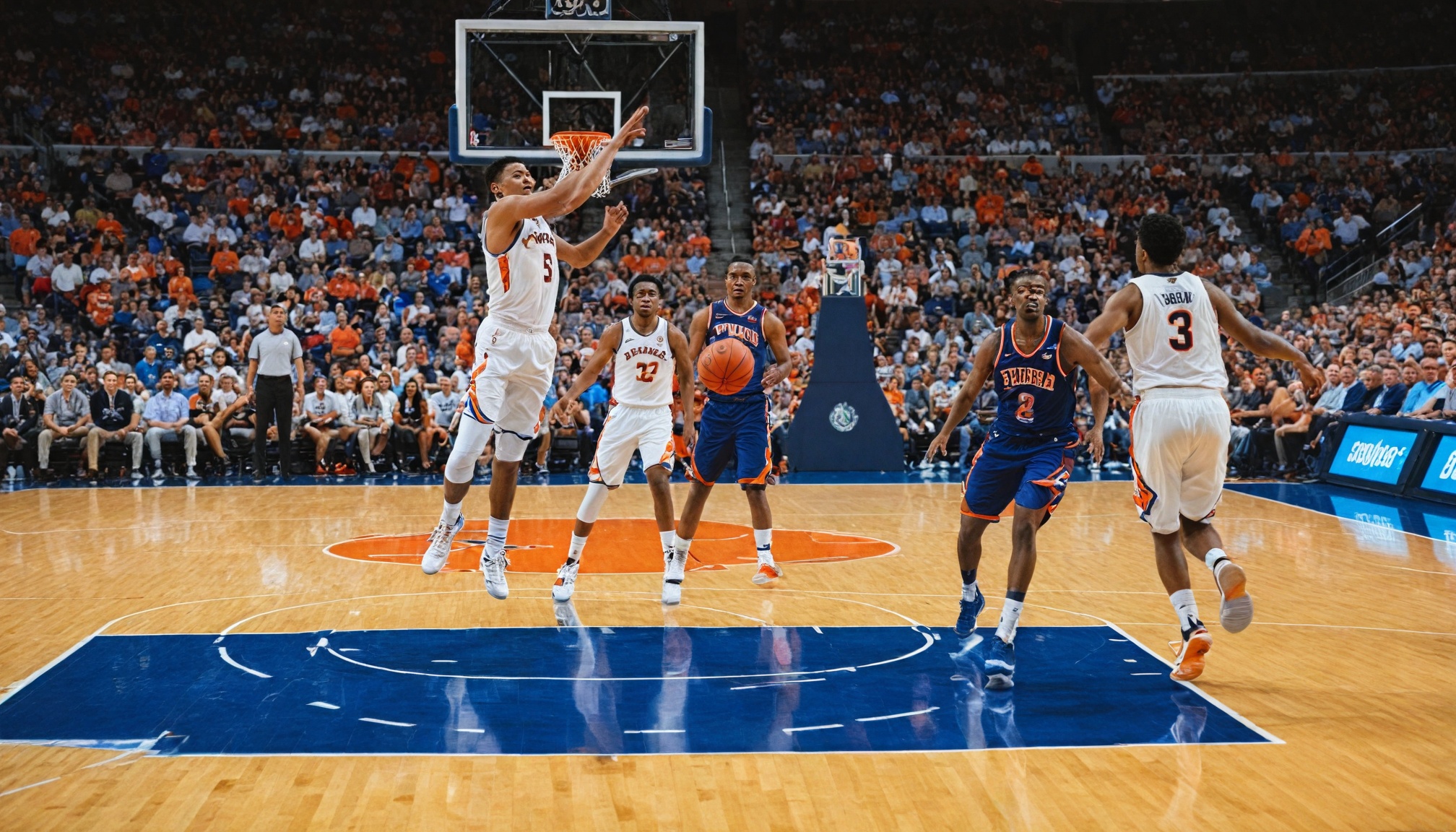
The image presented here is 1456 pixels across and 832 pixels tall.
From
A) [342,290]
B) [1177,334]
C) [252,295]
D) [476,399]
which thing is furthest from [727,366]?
[342,290]

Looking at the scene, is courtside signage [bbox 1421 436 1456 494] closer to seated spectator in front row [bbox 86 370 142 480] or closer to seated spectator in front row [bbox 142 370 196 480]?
seated spectator in front row [bbox 142 370 196 480]

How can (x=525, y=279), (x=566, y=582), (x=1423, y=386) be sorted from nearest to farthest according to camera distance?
1. (x=525, y=279)
2. (x=566, y=582)
3. (x=1423, y=386)

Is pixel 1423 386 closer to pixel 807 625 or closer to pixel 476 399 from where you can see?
pixel 807 625

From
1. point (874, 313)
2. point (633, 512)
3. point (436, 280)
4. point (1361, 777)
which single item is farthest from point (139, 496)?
point (1361, 777)

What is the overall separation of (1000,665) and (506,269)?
3022 millimetres

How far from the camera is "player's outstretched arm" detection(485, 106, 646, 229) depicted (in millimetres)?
5652

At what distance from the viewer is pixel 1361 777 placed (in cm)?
404

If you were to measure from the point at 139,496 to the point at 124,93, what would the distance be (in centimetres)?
1267

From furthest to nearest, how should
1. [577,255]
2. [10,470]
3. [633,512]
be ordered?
[10,470] < [633,512] < [577,255]

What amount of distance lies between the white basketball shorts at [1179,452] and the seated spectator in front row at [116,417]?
12658 mm

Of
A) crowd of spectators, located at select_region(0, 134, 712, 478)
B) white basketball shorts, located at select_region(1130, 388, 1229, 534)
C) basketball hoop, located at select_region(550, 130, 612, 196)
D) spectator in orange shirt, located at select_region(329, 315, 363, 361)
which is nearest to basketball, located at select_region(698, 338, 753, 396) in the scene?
white basketball shorts, located at select_region(1130, 388, 1229, 534)

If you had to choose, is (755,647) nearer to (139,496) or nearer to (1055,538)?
(1055,538)

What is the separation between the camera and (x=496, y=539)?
6527 millimetres

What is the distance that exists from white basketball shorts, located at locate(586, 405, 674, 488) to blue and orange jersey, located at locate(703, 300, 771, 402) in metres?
0.62
